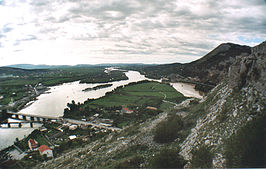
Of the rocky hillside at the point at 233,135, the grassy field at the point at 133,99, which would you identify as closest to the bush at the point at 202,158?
the rocky hillside at the point at 233,135

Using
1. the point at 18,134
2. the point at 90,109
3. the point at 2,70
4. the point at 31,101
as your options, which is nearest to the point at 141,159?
the point at 18,134

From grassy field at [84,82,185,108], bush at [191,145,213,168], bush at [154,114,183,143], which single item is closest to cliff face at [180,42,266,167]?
bush at [191,145,213,168]

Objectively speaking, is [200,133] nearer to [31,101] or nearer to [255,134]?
[255,134]

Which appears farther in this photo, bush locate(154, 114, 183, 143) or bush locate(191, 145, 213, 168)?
bush locate(154, 114, 183, 143)

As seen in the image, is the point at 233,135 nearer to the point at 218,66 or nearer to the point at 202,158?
the point at 202,158

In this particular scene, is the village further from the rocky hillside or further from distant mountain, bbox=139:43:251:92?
distant mountain, bbox=139:43:251:92

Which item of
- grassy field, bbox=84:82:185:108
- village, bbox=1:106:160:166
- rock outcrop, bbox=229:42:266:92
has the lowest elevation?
village, bbox=1:106:160:166

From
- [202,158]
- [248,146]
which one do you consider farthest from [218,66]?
[202,158]
